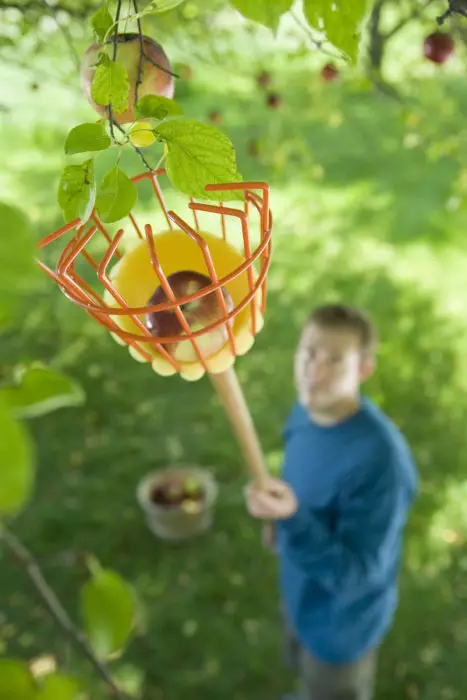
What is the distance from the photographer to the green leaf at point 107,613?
57 centimetres

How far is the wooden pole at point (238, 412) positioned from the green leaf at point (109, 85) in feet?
1.00

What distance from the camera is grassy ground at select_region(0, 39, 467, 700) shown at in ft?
6.24

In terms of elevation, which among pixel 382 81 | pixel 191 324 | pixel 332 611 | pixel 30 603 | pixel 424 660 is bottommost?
pixel 424 660

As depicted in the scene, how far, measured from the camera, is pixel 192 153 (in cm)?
37

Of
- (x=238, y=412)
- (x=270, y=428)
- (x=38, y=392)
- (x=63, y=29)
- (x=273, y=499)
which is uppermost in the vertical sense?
(x=63, y=29)

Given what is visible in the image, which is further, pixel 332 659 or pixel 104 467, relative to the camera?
pixel 104 467

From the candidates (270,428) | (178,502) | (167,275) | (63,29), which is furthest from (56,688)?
(270,428)

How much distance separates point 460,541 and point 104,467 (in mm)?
1299

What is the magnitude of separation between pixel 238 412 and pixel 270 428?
188 cm

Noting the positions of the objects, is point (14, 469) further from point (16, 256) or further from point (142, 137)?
point (142, 137)

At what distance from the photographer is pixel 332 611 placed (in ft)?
4.31

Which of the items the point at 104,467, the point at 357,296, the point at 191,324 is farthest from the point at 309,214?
the point at 191,324

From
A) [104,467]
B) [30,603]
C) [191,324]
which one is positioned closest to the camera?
[191,324]

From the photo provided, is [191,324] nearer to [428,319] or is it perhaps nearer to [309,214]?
[428,319]
